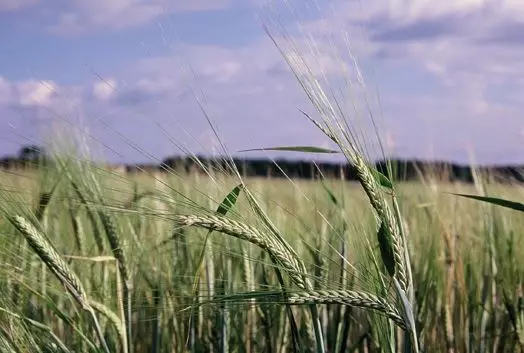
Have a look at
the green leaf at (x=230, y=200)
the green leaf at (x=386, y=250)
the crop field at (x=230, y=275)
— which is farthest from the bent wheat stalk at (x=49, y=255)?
the green leaf at (x=386, y=250)

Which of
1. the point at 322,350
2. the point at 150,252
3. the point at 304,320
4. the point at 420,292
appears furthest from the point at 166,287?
the point at 322,350

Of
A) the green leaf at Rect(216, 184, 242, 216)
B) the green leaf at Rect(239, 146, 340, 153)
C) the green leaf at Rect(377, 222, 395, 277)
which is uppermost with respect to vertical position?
the green leaf at Rect(239, 146, 340, 153)

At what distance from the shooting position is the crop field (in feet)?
4.61

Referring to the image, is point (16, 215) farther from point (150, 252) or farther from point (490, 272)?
point (490, 272)

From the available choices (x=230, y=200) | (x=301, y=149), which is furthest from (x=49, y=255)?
(x=301, y=149)

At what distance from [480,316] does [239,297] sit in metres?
1.55

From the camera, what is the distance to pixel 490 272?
291 centimetres

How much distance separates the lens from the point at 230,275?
219cm

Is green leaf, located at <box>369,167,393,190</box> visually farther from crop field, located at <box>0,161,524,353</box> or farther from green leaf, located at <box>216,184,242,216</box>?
green leaf, located at <box>216,184,242,216</box>

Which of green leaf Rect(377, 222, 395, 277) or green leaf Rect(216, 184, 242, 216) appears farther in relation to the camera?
green leaf Rect(216, 184, 242, 216)

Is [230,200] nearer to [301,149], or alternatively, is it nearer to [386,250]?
[301,149]

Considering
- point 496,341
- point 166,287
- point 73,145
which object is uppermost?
point 73,145

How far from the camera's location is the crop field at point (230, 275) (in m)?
1.41

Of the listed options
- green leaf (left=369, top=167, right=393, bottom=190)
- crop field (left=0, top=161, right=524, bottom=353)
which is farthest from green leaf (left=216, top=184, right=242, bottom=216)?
green leaf (left=369, top=167, right=393, bottom=190)
